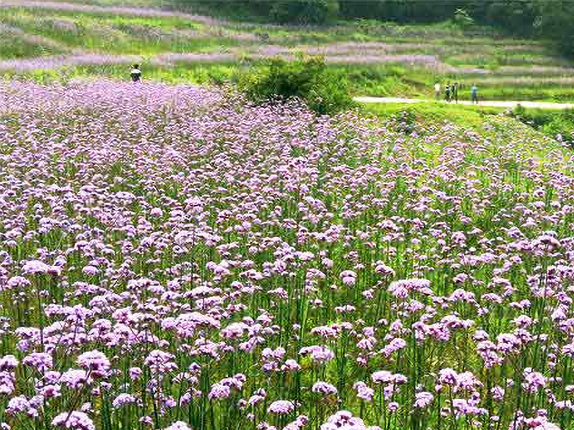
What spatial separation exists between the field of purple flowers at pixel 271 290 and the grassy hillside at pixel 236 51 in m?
15.5

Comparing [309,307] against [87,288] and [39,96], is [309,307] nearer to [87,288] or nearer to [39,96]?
[87,288]

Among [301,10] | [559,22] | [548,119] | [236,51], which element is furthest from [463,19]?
[548,119]

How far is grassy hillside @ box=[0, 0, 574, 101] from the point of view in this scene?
32844 millimetres

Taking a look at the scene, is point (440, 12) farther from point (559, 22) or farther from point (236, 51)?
point (236, 51)

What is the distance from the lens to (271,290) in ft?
25.2

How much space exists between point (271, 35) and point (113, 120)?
37.2 metres

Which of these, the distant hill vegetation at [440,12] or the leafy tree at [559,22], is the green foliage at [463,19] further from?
the leafy tree at [559,22]

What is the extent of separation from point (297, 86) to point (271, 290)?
652 inches

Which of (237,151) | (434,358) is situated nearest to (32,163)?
(237,151)

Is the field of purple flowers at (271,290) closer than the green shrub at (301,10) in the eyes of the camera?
Yes

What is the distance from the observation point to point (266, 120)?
18156 millimetres

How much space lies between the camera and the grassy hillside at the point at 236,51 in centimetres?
3284

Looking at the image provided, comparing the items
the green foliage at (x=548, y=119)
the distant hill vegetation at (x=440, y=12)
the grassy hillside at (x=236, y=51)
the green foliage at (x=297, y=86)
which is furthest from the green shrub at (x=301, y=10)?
the green foliage at (x=297, y=86)

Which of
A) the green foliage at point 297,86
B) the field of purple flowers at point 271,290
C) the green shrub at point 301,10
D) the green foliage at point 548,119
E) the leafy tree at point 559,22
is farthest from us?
the green shrub at point 301,10
